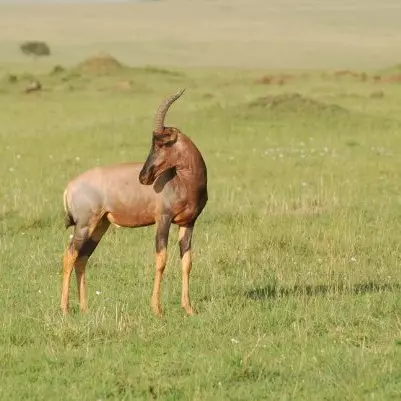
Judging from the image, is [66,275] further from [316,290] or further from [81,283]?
[316,290]

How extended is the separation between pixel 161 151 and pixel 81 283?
1.45m

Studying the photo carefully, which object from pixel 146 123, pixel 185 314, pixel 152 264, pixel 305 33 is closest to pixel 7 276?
pixel 152 264

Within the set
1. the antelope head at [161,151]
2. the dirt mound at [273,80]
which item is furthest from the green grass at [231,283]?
the dirt mound at [273,80]

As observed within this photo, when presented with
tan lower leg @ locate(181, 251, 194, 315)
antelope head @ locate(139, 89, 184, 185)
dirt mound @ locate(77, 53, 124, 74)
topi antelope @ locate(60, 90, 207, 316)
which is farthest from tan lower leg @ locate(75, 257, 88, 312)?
dirt mound @ locate(77, 53, 124, 74)

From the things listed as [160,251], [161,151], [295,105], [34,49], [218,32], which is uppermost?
[161,151]

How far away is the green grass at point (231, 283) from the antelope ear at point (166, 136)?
149cm

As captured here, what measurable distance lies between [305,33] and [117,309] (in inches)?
3956

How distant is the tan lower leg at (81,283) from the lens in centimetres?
1075

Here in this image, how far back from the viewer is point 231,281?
12.2 metres

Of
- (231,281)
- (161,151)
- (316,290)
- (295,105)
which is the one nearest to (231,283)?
(231,281)

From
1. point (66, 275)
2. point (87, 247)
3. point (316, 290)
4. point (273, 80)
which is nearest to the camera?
point (66, 275)

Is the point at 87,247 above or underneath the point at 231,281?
above

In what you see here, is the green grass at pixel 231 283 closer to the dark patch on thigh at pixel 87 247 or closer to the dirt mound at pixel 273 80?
the dark patch on thigh at pixel 87 247

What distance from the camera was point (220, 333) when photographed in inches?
385
